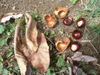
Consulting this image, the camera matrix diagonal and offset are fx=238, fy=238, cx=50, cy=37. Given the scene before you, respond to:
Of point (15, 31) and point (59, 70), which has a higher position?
point (15, 31)

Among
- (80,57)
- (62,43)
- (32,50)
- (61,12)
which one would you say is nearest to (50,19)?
(61,12)

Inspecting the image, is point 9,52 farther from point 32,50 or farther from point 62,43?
point 62,43

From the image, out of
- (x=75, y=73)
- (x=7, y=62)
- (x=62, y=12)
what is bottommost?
(x=75, y=73)

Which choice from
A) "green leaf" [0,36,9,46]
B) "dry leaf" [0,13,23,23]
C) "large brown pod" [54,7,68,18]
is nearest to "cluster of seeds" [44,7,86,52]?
"large brown pod" [54,7,68,18]

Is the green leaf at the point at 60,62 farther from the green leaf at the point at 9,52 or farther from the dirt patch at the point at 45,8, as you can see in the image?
the green leaf at the point at 9,52

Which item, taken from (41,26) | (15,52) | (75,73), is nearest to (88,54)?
(75,73)

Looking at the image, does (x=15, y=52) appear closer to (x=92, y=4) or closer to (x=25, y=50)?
(x=25, y=50)
